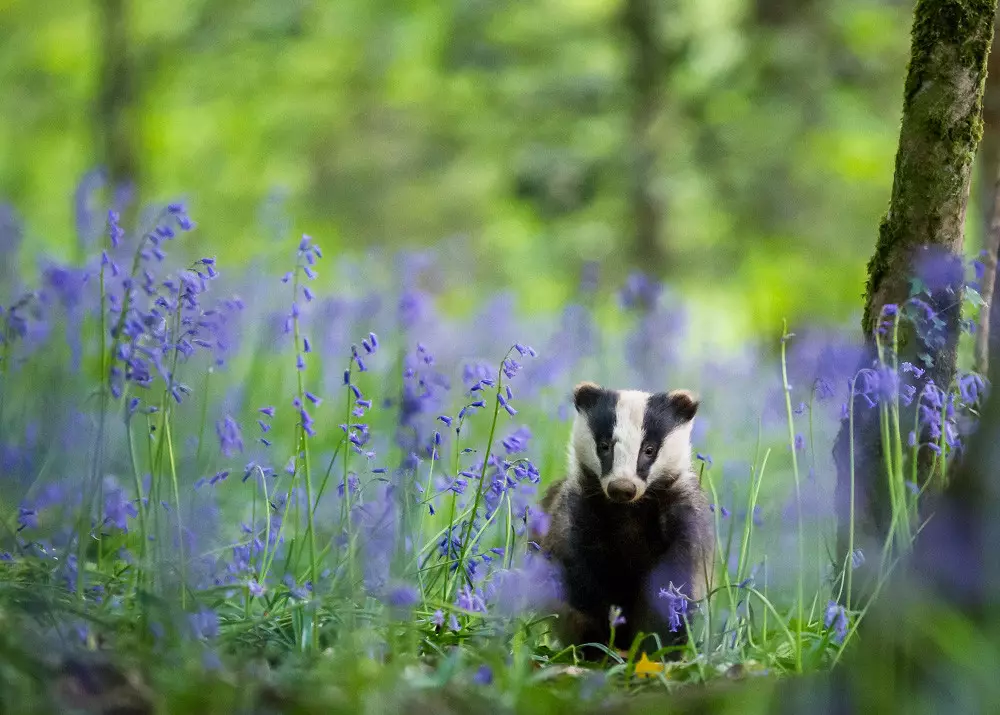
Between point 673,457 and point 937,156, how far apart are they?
1287mm

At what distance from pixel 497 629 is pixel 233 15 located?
542 centimetres

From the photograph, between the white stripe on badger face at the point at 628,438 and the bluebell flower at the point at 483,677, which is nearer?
the bluebell flower at the point at 483,677

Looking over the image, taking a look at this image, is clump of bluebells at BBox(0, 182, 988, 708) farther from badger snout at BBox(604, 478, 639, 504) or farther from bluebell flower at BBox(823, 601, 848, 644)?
badger snout at BBox(604, 478, 639, 504)

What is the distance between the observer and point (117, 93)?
684 cm

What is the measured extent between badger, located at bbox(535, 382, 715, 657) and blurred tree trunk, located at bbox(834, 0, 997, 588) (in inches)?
28.6

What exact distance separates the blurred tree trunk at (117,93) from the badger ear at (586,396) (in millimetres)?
4376

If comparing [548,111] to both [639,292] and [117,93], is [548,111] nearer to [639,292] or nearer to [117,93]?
[639,292]

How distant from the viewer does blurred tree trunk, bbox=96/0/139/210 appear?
22.3 feet

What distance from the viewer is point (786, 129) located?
6383 mm

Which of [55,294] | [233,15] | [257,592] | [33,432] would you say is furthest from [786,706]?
[233,15]

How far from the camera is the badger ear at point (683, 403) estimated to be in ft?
11.0

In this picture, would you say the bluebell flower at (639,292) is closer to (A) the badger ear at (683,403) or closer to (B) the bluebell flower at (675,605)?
(A) the badger ear at (683,403)

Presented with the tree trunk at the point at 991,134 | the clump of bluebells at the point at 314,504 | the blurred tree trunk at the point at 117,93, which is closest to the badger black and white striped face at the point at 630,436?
the clump of bluebells at the point at 314,504

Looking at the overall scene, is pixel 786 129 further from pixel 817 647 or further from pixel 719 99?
pixel 817 647
